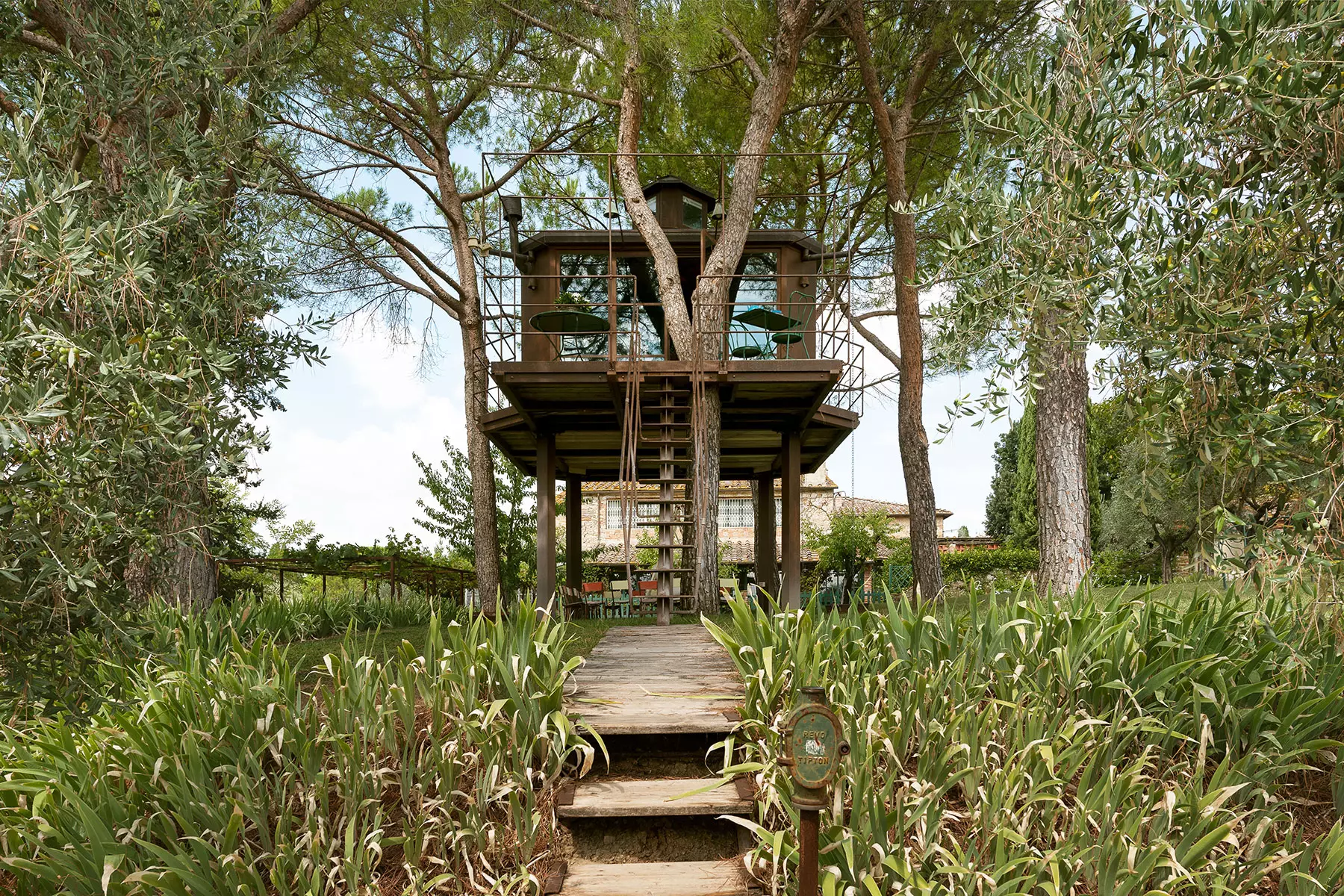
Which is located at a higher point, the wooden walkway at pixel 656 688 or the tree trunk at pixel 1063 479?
the tree trunk at pixel 1063 479

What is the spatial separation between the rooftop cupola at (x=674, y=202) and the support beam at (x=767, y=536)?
16.8 feet

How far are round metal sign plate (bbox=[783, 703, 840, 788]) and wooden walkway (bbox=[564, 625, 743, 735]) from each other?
1492 mm

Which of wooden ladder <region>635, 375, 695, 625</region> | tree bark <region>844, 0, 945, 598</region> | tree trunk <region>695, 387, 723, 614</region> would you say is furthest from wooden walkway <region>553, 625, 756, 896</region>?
tree bark <region>844, 0, 945, 598</region>

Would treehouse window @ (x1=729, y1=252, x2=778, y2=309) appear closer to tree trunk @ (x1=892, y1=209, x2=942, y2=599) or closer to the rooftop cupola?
the rooftop cupola

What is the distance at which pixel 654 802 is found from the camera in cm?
393

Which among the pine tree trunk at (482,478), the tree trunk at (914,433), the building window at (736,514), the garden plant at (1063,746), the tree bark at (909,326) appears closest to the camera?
the garden plant at (1063,746)

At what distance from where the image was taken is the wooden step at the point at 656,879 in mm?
3480

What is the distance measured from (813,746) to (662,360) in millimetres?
7782

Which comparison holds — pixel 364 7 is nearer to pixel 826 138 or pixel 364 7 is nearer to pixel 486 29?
pixel 486 29

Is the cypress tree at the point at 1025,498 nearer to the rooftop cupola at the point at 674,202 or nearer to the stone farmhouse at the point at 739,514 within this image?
the stone farmhouse at the point at 739,514

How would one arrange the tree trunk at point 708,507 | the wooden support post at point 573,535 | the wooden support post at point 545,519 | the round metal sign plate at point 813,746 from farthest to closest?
1. the wooden support post at point 573,535
2. the wooden support post at point 545,519
3. the tree trunk at point 708,507
4. the round metal sign plate at point 813,746

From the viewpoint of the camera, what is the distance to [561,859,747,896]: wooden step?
11.4ft

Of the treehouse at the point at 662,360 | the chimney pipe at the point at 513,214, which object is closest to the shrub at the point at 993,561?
the treehouse at the point at 662,360

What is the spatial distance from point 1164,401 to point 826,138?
13.0 metres
